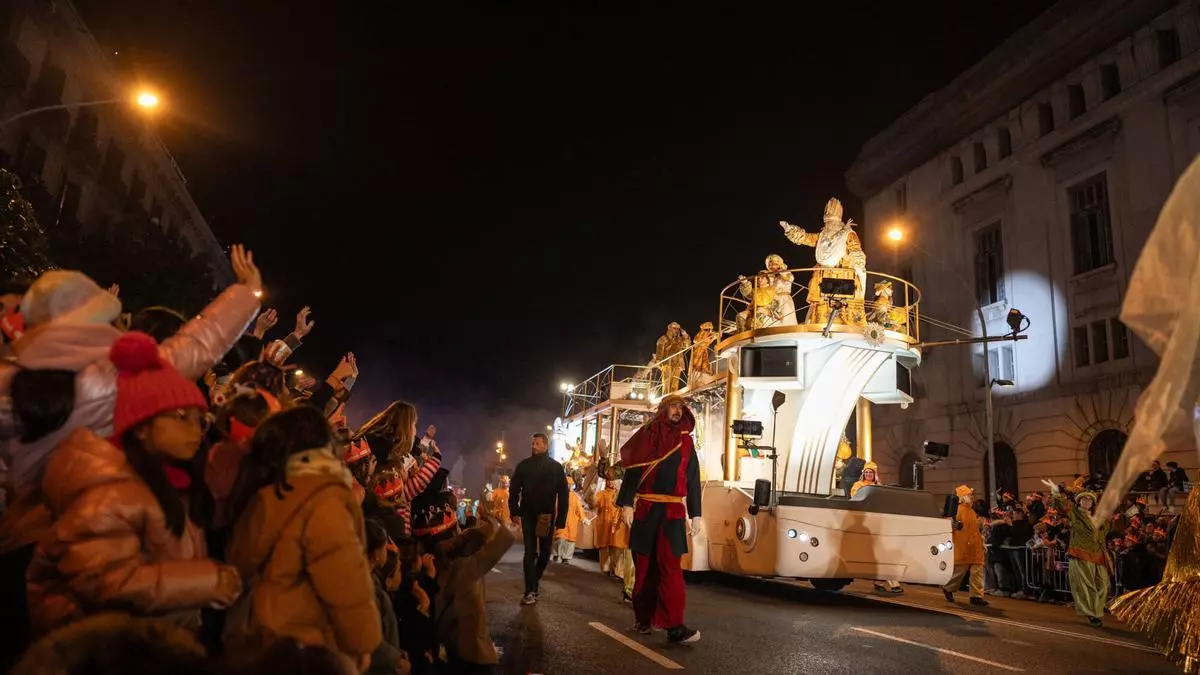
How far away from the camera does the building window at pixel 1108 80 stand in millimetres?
26281

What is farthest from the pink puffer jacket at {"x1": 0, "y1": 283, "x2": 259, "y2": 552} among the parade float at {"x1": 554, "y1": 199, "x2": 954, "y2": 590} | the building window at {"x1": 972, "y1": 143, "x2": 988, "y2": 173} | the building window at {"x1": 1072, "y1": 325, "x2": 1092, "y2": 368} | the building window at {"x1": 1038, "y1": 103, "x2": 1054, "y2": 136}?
the building window at {"x1": 972, "y1": 143, "x2": 988, "y2": 173}

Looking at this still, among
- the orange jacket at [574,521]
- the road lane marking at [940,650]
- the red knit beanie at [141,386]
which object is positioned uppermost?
the red knit beanie at [141,386]

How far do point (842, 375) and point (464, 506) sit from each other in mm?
24483

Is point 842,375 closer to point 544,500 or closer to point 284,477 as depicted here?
point 544,500

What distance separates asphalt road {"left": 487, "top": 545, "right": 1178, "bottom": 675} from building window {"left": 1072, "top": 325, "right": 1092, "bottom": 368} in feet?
55.0

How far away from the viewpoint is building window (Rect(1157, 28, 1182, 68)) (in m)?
24.2

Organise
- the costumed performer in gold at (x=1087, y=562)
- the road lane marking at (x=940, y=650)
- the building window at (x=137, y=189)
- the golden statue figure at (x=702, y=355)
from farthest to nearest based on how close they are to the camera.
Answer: the building window at (x=137, y=189), the golden statue figure at (x=702, y=355), the costumed performer in gold at (x=1087, y=562), the road lane marking at (x=940, y=650)

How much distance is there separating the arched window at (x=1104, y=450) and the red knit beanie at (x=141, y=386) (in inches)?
1059

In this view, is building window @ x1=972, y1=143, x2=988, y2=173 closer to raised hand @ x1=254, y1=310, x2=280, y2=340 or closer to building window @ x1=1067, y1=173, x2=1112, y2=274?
building window @ x1=1067, y1=173, x2=1112, y2=274

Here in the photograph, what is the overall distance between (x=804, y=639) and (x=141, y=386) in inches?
243

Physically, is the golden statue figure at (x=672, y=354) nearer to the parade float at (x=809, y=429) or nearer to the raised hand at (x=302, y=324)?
the parade float at (x=809, y=429)

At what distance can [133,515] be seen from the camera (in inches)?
105

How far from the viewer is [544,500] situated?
10094mm

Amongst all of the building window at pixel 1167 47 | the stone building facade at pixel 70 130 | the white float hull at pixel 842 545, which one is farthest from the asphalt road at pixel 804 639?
the stone building facade at pixel 70 130
